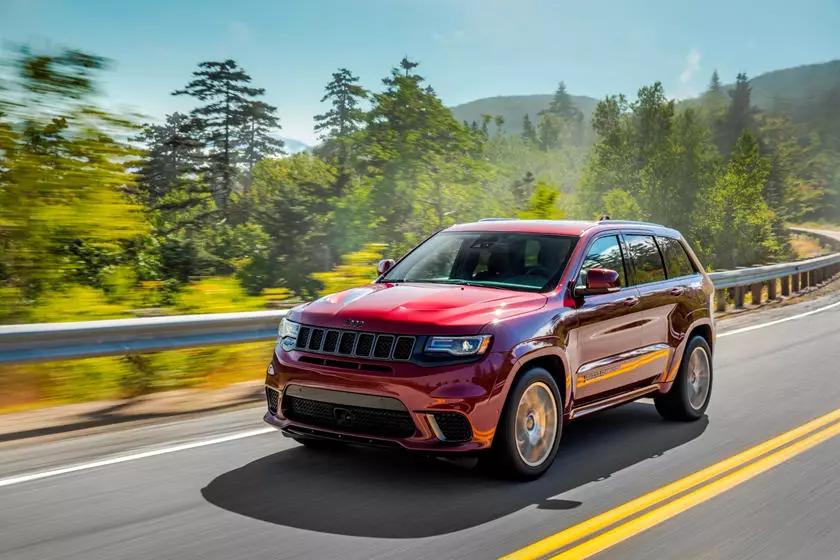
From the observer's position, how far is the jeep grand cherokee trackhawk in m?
5.58

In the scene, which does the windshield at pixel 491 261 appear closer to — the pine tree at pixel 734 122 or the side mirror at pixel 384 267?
the side mirror at pixel 384 267

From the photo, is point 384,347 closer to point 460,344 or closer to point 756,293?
point 460,344

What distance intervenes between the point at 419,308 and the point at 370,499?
120 cm

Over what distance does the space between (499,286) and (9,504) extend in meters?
3.37

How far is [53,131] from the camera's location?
421 inches

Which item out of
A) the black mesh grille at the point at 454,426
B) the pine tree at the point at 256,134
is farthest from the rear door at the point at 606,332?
the pine tree at the point at 256,134

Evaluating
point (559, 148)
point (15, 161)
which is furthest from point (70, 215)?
point (559, 148)

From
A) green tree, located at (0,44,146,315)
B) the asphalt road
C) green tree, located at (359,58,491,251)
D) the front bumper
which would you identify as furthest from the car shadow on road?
green tree, located at (359,58,491,251)

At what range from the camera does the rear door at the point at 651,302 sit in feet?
24.5

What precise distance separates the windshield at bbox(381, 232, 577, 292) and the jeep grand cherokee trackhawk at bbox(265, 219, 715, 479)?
0.04 ft

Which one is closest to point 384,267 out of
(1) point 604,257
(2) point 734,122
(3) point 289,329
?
(3) point 289,329

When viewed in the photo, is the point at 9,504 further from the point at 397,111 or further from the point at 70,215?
the point at 397,111

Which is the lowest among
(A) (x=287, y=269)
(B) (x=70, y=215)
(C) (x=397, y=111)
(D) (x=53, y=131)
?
(A) (x=287, y=269)

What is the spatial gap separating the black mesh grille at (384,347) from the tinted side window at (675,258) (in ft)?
11.2
